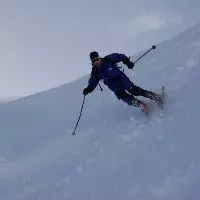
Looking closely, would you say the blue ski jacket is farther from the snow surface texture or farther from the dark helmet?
the snow surface texture

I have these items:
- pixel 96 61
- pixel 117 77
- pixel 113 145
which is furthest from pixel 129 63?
pixel 113 145

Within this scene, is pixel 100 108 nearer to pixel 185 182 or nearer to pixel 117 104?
pixel 117 104

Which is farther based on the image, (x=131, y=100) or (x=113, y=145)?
(x=131, y=100)

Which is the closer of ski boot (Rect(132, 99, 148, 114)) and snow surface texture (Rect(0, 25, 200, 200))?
snow surface texture (Rect(0, 25, 200, 200))

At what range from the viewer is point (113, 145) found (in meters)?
13.2

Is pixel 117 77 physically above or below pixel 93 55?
below

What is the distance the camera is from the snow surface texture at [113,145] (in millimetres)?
11445

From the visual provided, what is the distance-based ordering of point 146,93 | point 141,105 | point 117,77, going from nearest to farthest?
point 141,105, point 146,93, point 117,77

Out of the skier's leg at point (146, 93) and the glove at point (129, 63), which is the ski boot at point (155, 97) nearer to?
the skier's leg at point (146, 93)

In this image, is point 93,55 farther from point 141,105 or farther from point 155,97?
point 155,97

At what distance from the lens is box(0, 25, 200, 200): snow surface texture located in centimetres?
1145

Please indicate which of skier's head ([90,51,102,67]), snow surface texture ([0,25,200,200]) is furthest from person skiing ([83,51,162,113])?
snow surface texture ([0,25,200,200])

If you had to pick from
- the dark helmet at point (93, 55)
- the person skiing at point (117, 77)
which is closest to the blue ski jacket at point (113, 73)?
the person skiing at point (117, 77)

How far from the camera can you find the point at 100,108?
52.9 ft
